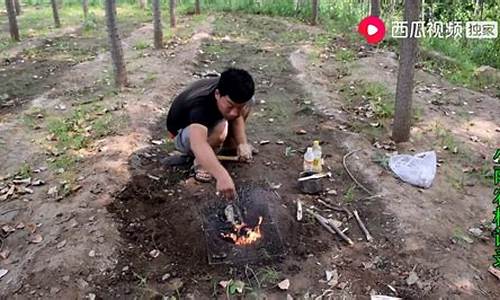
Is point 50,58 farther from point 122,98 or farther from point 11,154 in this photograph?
point 11,154

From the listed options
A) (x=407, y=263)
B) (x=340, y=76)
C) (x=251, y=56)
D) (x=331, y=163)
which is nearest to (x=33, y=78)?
(x=251, y=56)

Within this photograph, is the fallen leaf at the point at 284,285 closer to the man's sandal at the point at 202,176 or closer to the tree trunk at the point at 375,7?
the man's sandal at the point at 202,176

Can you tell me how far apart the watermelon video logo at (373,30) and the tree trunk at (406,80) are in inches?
208

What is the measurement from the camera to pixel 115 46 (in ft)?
22.1

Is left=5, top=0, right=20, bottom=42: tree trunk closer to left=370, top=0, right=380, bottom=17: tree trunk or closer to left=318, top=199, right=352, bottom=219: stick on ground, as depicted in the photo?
left=370, top=0, right=380, bottom=17: tree trunk

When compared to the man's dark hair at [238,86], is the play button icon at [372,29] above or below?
below

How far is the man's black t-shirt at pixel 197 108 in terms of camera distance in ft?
12.3

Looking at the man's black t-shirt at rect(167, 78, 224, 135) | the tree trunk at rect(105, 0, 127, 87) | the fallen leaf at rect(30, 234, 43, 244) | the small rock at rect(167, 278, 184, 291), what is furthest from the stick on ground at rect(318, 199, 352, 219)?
the tree trunk at rect(105, 0, 127, 87)

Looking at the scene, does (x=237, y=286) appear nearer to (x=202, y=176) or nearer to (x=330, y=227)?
(x=330, y=227)

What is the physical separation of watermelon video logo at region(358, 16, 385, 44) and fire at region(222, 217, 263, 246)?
24.6 feet

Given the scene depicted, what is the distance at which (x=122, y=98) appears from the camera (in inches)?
255

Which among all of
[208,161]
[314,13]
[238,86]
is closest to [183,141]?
[208,161]

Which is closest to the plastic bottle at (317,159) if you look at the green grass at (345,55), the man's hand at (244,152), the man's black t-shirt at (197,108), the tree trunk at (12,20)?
the man's hand at (244,152)

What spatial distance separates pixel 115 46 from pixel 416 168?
14.9 feet
